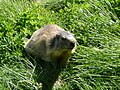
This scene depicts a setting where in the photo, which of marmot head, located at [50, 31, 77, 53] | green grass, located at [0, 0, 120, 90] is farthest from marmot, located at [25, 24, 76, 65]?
green grass, located at [0, 0, 120, 90]

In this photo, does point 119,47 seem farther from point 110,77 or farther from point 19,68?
point 19,68

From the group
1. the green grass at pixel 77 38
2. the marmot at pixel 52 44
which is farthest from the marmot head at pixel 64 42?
the green grass at pixel 77 38

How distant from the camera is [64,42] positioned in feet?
19.0

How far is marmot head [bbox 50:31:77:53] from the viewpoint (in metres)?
5.72

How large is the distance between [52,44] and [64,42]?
1.28ft

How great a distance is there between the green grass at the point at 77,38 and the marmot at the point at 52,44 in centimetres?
17

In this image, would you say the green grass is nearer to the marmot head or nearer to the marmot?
the marmot

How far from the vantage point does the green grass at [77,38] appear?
5766 millimetres

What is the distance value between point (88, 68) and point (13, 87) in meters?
1.16

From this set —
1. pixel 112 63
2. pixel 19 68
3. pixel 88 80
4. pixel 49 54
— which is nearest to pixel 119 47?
pixel 112 63

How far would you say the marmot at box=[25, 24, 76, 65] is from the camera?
580cm

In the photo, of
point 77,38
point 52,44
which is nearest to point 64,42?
point 52,44

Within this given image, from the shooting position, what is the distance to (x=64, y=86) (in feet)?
19.4

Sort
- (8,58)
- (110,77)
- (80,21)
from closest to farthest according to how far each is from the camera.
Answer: (110,77) → (8,58) → (80,21)
